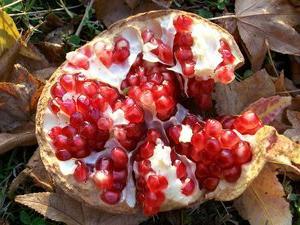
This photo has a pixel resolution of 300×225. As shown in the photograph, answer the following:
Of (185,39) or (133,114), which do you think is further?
(185,39)

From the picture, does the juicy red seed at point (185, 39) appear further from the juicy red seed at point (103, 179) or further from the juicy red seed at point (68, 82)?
the juicy red seed at point (103, 179)

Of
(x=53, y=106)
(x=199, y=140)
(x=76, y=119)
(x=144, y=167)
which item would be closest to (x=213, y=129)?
(x=199, y=140)

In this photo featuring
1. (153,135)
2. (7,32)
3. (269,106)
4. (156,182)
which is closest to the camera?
(156,182)

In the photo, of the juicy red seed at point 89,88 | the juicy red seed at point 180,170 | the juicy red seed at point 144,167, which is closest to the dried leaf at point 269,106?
the juicy red seed at point 180,170

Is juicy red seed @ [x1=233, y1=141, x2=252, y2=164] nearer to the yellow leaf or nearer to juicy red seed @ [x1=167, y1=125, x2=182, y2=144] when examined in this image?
juicy red seed @ [x1=167, y1=125, x2=182, y2=144]

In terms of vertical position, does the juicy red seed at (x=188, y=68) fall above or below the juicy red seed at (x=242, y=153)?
above

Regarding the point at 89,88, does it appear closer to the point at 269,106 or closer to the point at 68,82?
the point at 68,82
